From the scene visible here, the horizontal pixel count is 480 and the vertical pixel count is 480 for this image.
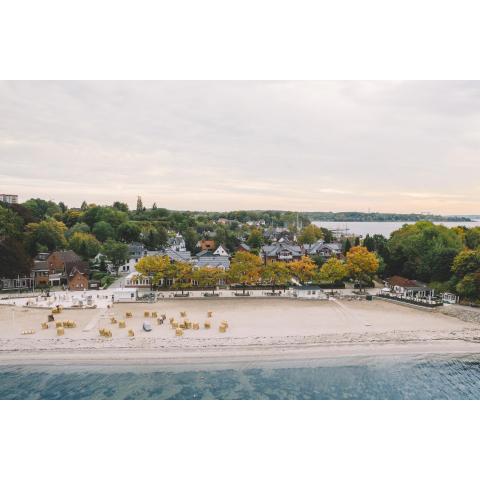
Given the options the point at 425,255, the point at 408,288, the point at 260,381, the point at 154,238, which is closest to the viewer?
the point at 260,381

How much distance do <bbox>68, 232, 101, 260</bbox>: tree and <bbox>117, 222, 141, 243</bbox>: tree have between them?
9.46 m

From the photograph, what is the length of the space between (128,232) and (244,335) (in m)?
32.8

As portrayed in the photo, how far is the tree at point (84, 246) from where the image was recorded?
37.5m

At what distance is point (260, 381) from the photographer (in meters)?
14.8

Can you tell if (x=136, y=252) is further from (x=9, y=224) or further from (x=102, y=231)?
(x=9, y=224)

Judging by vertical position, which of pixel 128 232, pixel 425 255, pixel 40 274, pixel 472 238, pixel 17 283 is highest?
pixel 472 238

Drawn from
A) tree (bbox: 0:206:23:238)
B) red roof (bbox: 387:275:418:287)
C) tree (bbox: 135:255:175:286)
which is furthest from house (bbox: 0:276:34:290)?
A: red roof (bbox: 387:275:418:287)

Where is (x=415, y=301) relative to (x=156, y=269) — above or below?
below

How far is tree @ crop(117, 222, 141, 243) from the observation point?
4772 centimetres

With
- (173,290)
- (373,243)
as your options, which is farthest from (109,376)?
(373,243)

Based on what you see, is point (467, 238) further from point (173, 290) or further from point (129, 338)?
point (129, 338)

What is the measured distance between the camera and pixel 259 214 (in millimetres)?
113938

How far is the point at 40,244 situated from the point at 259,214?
82.3m

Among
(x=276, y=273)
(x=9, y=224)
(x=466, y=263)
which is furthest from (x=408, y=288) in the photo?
(x=9, y=224)
